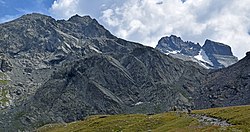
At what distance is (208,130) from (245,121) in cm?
1021

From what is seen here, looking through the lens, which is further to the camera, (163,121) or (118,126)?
(118,126)

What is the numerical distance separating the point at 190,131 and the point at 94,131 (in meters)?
52.9

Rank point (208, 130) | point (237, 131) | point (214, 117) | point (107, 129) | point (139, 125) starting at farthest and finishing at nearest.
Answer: point (107, 129) → point (139, 125) → point (214, 117) → point (208, 130) → point (237, 131)

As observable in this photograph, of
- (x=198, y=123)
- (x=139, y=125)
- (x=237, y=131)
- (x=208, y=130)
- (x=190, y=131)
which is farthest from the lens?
(x=139, y=125)

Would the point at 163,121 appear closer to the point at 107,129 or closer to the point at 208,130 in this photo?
the point at 107,129

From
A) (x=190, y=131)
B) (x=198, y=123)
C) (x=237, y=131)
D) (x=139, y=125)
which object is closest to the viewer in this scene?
(x=237, y=131)

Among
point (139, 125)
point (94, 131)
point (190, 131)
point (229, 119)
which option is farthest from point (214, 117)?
point (94, 131)

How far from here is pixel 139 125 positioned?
326 feet

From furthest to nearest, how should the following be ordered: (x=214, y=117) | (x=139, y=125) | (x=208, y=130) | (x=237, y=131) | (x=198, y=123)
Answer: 1. (x=139, y=125)
2. (x=214, y=117)
3. (x=198, y=123)
4. (x=208, y=130)
5. (x=237, y=131)

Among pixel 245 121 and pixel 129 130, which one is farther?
pixel 129 130

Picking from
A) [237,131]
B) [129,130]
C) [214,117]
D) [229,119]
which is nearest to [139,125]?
[129,130]

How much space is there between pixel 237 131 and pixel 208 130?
5.99 meters

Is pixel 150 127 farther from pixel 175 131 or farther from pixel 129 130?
pixel 175 131

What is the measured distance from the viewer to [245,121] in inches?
Answer: 2763
